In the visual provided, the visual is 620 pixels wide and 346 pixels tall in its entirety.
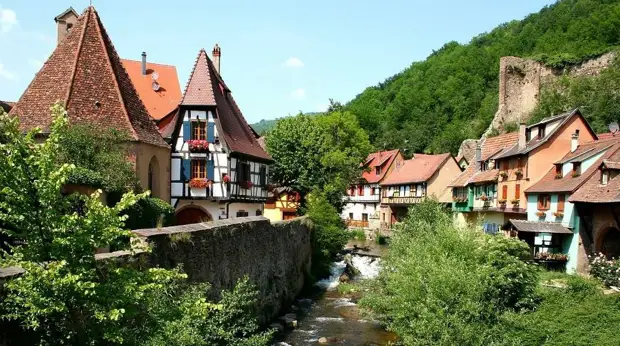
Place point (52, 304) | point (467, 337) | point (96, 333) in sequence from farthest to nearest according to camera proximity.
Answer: point (467, 337) → point (96, 333) → point (52, 304)

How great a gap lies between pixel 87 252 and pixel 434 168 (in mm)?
46151

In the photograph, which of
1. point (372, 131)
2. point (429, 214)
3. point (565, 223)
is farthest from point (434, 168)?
point (372, 131)

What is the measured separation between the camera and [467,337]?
15648mm

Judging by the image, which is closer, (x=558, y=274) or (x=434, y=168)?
(x=558, y=274)

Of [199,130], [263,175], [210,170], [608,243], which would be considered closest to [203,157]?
[210,170]

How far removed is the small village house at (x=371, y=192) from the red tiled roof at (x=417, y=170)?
224 centimetres

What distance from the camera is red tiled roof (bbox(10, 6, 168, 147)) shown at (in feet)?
A: 70.5

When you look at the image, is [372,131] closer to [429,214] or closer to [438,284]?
[429,214]

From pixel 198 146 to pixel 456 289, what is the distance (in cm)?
1694

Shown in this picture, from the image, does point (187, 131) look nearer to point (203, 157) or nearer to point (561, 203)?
point (203, 157)

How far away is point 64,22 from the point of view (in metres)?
28.0

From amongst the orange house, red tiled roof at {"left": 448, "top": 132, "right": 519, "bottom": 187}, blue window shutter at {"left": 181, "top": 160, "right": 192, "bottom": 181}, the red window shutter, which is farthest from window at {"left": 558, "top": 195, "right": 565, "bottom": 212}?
blue window shutter at {"left": 181, "top": 160, "right": 192, "bottom": 181}

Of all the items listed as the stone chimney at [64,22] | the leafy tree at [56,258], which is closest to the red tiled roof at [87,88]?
the stone chimney at [64,22]

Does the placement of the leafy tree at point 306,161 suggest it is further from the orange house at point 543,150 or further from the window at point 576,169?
the window at point 576,169
